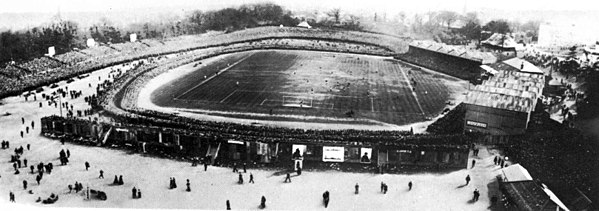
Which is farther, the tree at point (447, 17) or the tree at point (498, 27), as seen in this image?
the tree at point (498, 27)

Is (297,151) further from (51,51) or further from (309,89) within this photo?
(51,51)

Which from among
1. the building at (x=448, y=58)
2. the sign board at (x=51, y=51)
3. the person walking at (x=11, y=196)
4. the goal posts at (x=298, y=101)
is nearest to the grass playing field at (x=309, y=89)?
the goal posts at (x=298, y=101)

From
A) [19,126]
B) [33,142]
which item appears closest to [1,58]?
[19,126]

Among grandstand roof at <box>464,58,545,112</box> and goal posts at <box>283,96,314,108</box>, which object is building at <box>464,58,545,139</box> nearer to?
grandstand roof at <box>464,58,545,112</box>

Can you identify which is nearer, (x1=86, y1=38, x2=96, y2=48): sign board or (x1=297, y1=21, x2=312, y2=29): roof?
(x1=297, y1=21, x2=312, y2=29): roof

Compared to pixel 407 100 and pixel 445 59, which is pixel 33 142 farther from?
pixel 445 59

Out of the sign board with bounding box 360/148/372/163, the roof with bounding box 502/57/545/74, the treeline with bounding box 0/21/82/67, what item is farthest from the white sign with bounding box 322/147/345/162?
the treeline with bounding box 0/21/82/67

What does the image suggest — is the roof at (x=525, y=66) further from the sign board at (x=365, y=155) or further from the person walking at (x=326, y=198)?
the person walking at (x=326, y=198)
